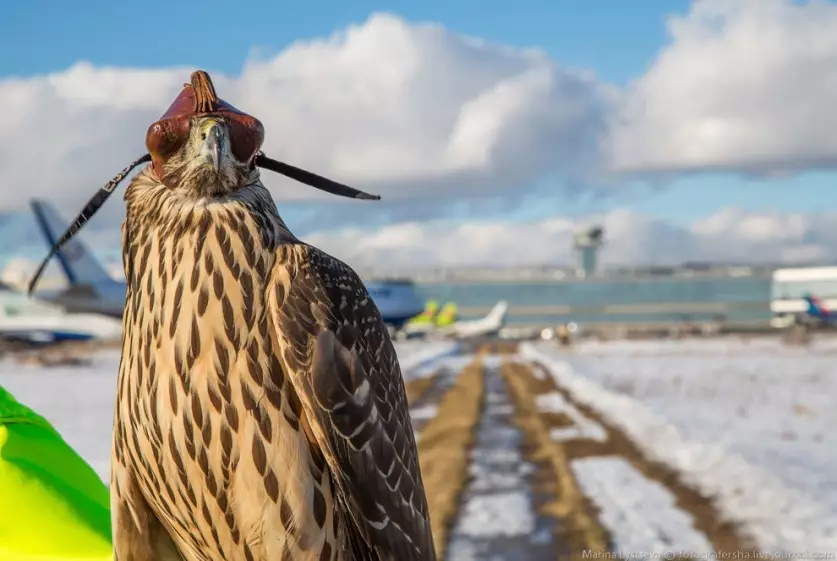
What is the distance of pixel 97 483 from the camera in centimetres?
193

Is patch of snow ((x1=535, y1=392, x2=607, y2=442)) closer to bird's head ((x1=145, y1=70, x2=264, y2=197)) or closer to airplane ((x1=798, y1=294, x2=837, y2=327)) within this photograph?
bird's head ((x1=145, y1=70, x2=264, y2=197))

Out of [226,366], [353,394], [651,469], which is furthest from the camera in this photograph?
Result: [651,469]

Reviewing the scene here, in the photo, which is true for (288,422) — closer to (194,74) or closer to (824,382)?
(194,74)

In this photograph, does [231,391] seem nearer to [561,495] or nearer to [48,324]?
[561,495]

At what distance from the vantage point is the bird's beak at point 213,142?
136 cm

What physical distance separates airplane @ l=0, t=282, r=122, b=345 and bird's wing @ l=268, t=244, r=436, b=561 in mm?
69710

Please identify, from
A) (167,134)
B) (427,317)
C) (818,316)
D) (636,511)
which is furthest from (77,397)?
A: (427,317)

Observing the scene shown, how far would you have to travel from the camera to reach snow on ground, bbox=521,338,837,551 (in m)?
7.07

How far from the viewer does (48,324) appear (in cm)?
7425

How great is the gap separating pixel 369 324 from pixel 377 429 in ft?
0.70

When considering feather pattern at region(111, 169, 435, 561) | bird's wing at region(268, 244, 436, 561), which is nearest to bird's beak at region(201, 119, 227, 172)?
feather pattern at region(111, 169, 435, 561)

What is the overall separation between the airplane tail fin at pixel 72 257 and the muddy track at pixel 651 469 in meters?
49.0

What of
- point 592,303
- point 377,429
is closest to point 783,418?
point 377,429

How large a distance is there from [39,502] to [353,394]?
2.25 ft
